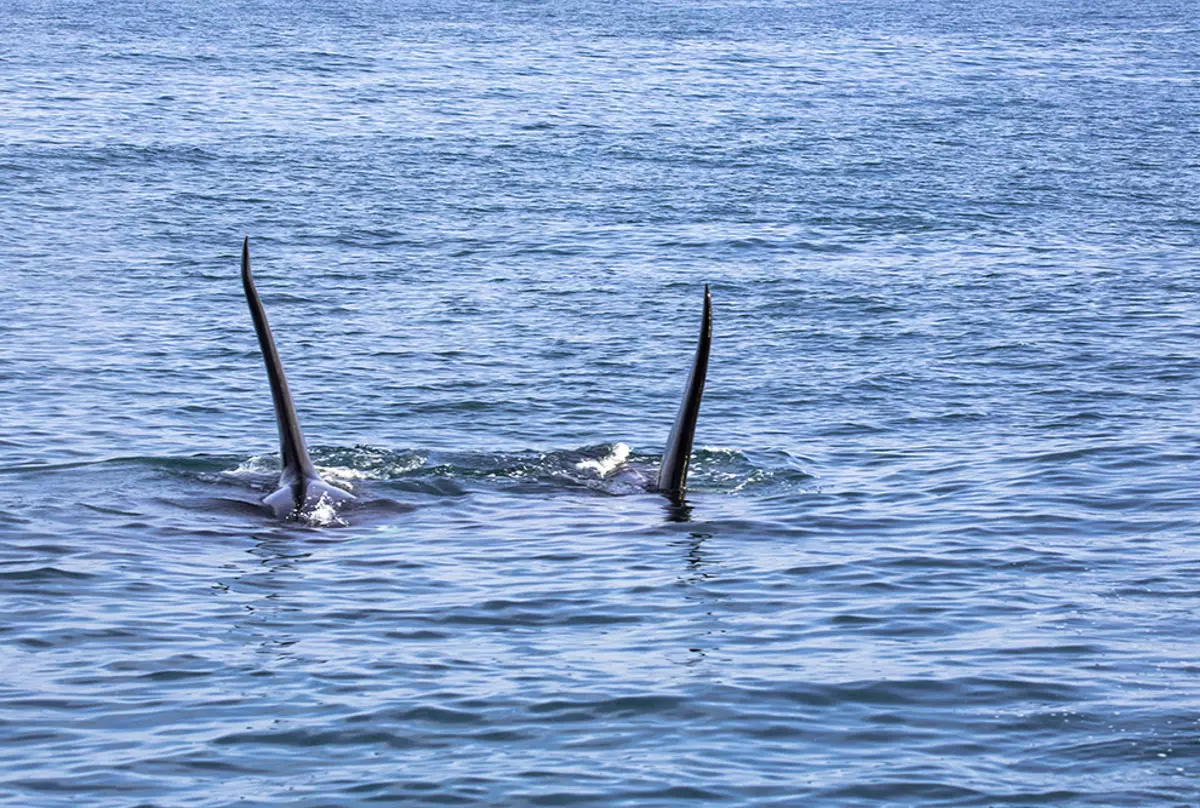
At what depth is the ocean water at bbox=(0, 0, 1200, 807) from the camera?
1155 cm

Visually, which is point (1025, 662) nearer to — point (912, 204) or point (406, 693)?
point (406, 693)

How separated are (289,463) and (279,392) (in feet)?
3.38

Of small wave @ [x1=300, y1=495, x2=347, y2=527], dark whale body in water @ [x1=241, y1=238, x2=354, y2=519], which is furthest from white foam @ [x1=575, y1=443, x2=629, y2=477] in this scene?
small wave @ [x1=300, y1=495, x2=347, y2=527]

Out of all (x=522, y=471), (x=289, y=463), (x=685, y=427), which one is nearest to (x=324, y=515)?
(x=289, y=463)

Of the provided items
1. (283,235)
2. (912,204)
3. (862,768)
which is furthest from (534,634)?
(912,204)

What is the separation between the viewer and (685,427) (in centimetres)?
1605

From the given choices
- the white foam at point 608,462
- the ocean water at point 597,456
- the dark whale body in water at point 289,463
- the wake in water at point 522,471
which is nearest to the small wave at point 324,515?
the dark whale body in water at point 289,463

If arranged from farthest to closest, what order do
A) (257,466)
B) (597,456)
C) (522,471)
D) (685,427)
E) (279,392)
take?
1. (597,456)
2. (522,471)
3. (257,466)
4. (685,427)
5. (279,392)

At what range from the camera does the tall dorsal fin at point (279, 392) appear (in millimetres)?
15742

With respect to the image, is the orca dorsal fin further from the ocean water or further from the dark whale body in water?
the dark whale body in water

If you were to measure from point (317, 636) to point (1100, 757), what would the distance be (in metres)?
5.54

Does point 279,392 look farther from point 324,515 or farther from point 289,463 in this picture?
point 324,515

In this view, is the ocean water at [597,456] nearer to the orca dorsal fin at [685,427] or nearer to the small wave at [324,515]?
the small wave at [324,515]

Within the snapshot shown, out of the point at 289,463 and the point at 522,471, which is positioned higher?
the point at 289,463
